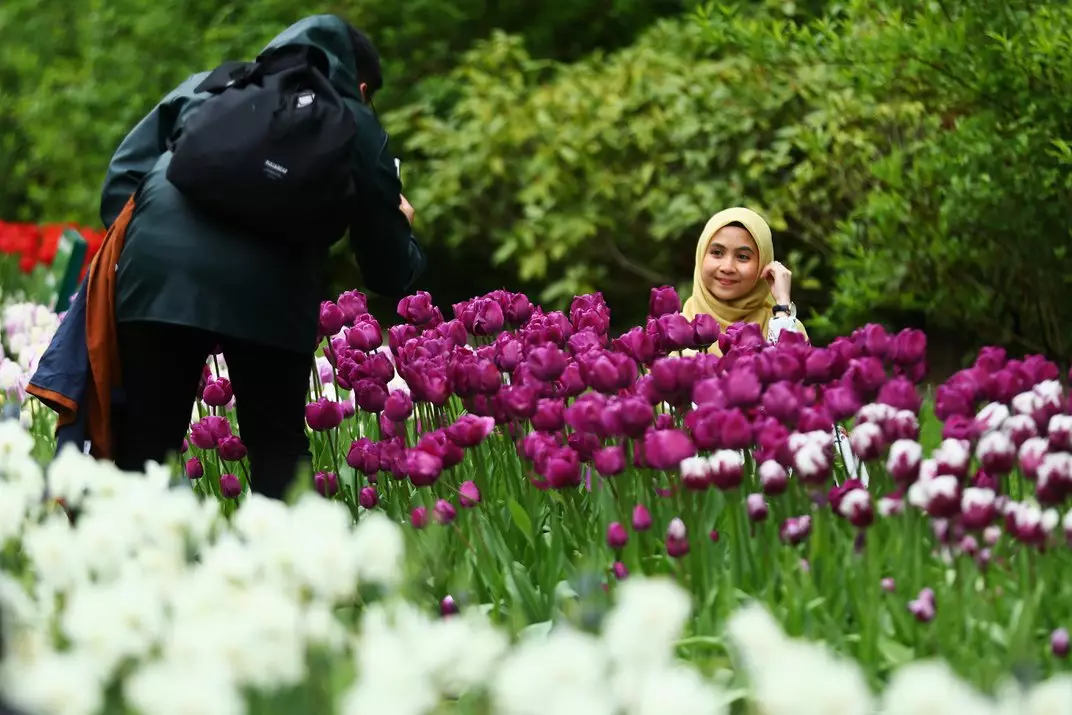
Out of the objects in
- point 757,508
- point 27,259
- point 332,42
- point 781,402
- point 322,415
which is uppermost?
point 332,42

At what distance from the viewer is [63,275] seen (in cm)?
703

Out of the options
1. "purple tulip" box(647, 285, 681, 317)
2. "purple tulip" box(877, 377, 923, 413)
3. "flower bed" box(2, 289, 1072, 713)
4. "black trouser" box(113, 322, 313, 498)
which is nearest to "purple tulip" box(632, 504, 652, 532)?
"flower bed" box(2, 289, 1072, 713)

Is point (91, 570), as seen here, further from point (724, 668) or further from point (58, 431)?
point (58, 431)

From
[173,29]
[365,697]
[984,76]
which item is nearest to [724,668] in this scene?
[365,697]

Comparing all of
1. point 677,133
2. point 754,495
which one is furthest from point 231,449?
point 677,133

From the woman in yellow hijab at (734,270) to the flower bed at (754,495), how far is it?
41.3 inches

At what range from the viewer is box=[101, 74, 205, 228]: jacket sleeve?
370 cm

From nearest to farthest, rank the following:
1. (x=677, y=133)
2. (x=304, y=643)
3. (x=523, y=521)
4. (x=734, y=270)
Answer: (x=304, y=643) → (x=523, y=521) → (x=734, y=270) → (x=677, y=133)

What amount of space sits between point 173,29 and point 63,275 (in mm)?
5156

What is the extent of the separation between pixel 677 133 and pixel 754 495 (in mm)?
5751

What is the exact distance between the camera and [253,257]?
345cm

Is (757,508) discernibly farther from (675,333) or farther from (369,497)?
(369,497)

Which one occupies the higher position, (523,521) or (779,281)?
(779,281)

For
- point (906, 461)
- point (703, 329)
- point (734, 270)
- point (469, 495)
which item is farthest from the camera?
point (734, 270)
